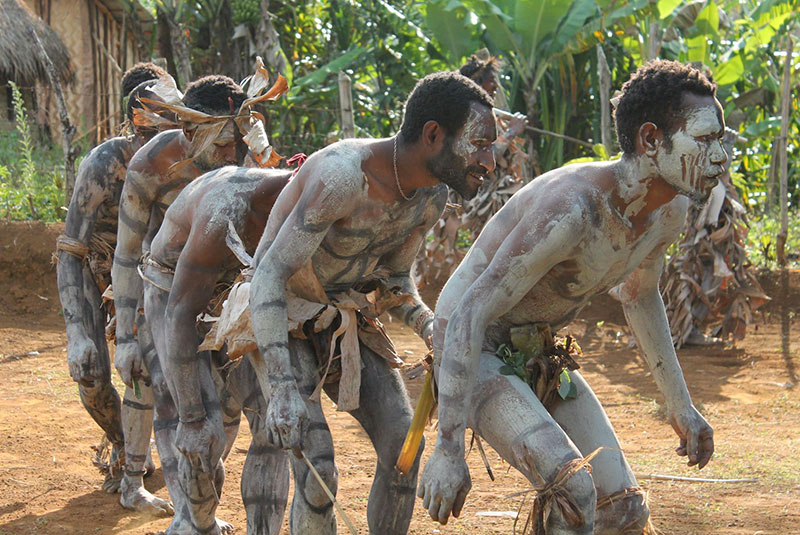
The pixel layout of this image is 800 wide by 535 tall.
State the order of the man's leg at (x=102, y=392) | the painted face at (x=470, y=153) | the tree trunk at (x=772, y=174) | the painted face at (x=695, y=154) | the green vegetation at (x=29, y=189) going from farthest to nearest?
the tree trunk at (x=772, y=174) < the green vegetation at (x=29, y=189) < the man's leg at (x=102, y=392) < the painted face at (x=470, y=153) < the painted face at (x=695, y=154)

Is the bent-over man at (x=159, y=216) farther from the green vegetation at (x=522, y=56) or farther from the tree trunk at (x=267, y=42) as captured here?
the tree trunk at (x=267, y=42)

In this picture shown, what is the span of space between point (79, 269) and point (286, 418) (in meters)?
2.31

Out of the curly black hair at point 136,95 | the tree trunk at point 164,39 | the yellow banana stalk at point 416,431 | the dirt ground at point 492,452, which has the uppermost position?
the tree trunk at point 164,39

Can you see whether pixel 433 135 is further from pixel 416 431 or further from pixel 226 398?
pixel 226 398

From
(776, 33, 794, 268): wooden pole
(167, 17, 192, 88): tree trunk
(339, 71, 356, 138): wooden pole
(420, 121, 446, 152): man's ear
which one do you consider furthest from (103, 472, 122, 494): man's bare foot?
(167, 17, 192, 88): tree trunk

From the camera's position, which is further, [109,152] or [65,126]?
[65,126]

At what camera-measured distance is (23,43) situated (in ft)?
43.8

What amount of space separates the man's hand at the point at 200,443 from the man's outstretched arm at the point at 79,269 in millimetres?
1274

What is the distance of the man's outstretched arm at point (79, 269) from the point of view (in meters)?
4.76

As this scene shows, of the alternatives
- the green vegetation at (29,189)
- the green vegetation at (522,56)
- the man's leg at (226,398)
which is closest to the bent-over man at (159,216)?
the man's leg at (226,398)

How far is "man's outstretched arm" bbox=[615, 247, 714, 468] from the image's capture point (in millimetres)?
3156

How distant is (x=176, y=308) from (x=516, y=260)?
1505mm

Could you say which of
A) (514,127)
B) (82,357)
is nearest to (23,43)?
(514,127)

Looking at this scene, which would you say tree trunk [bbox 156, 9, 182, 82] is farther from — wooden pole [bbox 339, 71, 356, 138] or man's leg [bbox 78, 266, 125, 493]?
man's leg [bbox 78, 266, 125, 493]
